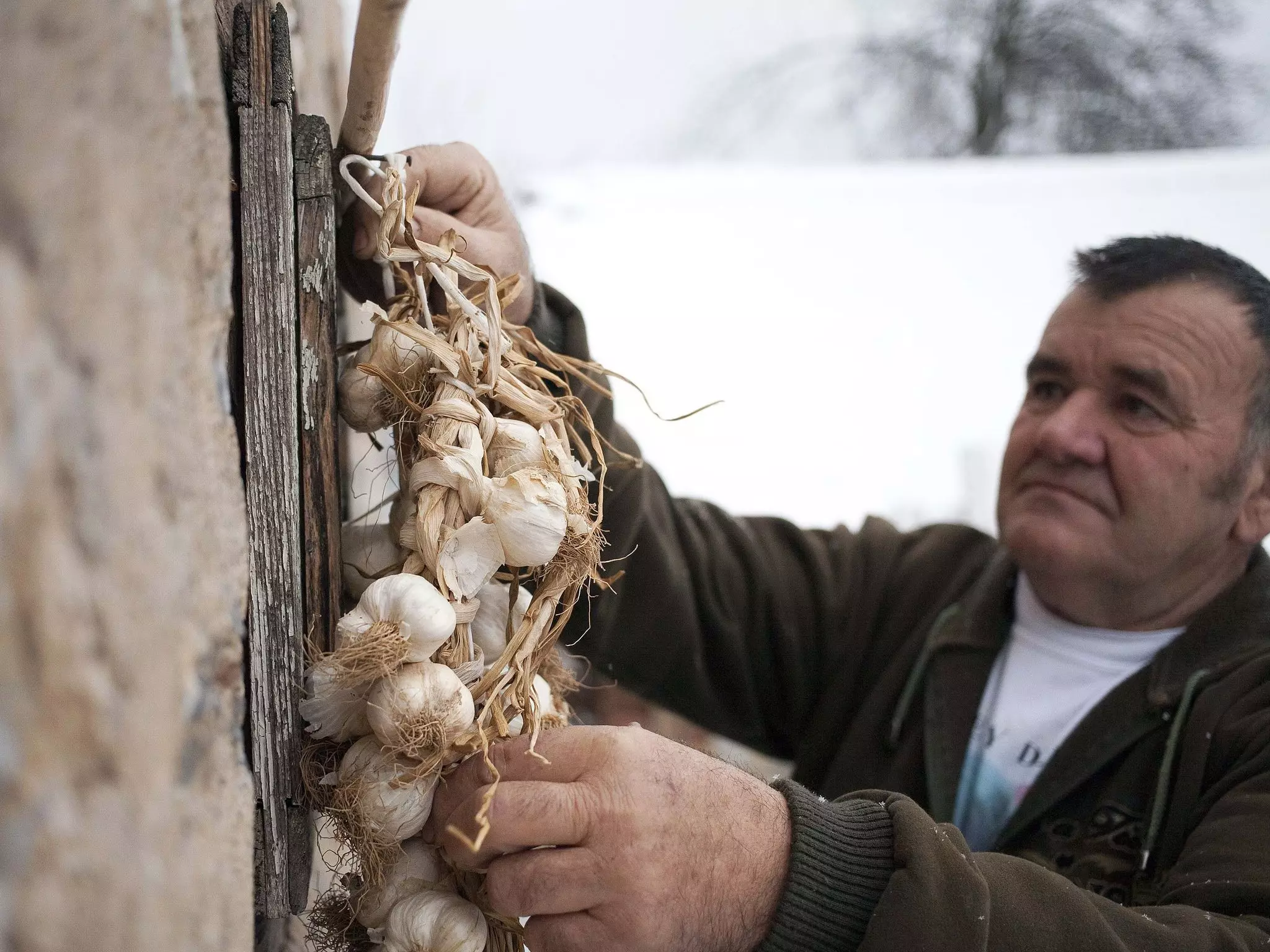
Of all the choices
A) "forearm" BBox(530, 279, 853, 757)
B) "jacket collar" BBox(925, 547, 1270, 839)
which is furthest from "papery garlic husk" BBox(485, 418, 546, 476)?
"jacket collar" BBox(925, 547, 1270, 839)

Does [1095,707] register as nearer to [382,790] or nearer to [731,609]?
[731,609]

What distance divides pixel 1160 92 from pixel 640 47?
1.31 meters

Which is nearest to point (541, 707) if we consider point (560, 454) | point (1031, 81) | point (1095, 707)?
point (560, 454)

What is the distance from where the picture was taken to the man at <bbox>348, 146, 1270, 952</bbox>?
631mm

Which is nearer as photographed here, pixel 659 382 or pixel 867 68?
pixel 659 382

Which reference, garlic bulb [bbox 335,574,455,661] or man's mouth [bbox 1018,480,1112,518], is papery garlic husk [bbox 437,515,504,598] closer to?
garlic bulb [bbox 335,574,455,661]

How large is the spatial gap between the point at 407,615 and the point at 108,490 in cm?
25

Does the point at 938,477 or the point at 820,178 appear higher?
the point at 820,178

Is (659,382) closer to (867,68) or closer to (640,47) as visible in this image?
(640,47)

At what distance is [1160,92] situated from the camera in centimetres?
243

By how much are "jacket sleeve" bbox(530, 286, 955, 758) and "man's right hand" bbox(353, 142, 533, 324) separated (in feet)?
1.08

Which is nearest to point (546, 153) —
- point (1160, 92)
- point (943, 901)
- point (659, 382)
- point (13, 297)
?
point (659, 382)

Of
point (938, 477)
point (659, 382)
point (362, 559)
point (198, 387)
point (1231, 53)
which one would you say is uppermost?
point (1231, 53)

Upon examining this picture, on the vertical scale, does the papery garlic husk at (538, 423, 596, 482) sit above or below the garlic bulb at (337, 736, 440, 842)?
above
